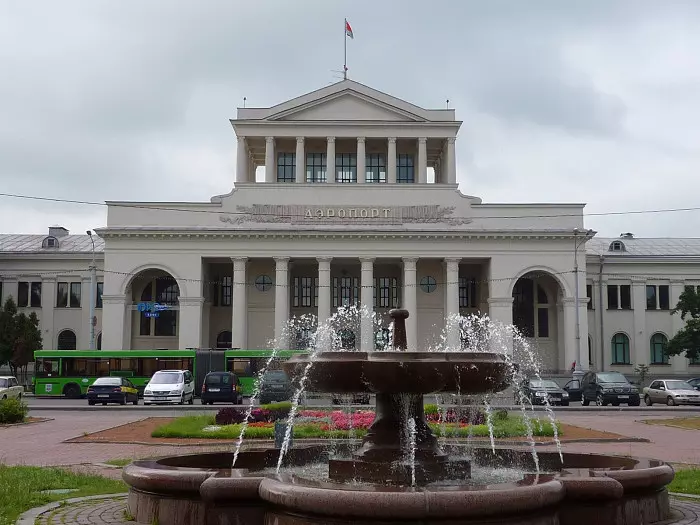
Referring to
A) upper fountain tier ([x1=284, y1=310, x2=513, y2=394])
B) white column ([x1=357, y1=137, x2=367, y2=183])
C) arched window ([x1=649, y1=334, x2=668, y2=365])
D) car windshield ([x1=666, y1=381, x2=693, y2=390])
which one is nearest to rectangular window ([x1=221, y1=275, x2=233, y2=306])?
white column ([x1=357, y1=137, x2=367, y2=183])

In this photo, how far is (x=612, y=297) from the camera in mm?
60719

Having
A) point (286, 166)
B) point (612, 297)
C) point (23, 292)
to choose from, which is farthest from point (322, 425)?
point (23, 292)

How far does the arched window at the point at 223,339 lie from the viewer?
5666 cm

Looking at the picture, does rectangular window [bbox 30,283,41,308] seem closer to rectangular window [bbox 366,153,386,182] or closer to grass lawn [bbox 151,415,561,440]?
rectangular window [bbox 366,153,386,182]

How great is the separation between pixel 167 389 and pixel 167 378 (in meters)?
1.09

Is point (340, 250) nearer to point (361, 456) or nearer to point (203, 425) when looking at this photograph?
point (203, 425)

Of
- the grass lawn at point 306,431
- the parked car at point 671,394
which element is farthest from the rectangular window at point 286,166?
the grass lawn at point 306,431

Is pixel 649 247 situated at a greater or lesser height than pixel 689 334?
greater

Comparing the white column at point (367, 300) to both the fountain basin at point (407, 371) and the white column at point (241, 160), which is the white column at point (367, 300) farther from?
the fountain basin at point (407, 371)

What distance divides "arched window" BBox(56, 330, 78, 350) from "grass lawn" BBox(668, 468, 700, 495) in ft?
181

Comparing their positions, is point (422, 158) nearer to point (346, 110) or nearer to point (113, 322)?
point (346, 110)

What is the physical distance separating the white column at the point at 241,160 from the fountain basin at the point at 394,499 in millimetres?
49255

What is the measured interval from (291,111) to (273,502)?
172ft

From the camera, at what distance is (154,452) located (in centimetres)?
1664
